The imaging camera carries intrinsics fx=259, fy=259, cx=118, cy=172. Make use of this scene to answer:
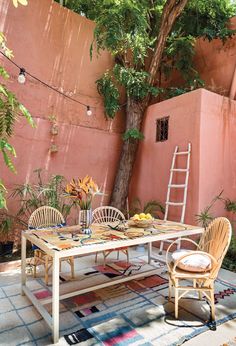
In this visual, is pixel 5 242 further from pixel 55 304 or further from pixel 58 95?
pixel 58 95

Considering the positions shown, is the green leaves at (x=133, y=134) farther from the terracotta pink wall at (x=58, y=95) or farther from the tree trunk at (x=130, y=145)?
the terracotta pink wall at (x=58, y=95)

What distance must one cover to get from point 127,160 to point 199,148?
174 centimetres

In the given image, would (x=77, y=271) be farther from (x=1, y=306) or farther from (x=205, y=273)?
(x=205, y=273)

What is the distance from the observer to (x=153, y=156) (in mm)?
5363

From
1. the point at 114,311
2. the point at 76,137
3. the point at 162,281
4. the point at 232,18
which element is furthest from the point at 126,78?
the point at 114,311

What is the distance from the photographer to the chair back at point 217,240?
2389mm

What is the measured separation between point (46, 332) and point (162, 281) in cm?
160

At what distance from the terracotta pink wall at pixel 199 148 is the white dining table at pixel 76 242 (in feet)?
4.73

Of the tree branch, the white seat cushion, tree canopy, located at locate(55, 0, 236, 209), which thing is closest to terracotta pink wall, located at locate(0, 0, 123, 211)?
tree canopy, located at locate(55, 0, 236, 209)

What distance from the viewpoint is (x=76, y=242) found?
2.34m

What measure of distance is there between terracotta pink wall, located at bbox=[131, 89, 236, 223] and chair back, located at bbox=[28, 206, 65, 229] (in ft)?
7.17

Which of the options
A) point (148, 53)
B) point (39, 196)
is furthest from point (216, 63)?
point (39, 196)

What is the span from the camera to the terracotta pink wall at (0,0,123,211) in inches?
187

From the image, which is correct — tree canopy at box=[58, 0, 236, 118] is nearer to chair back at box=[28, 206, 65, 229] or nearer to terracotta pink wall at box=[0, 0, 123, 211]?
terracotta pink wall at box=[0, 0, 123, 211]
